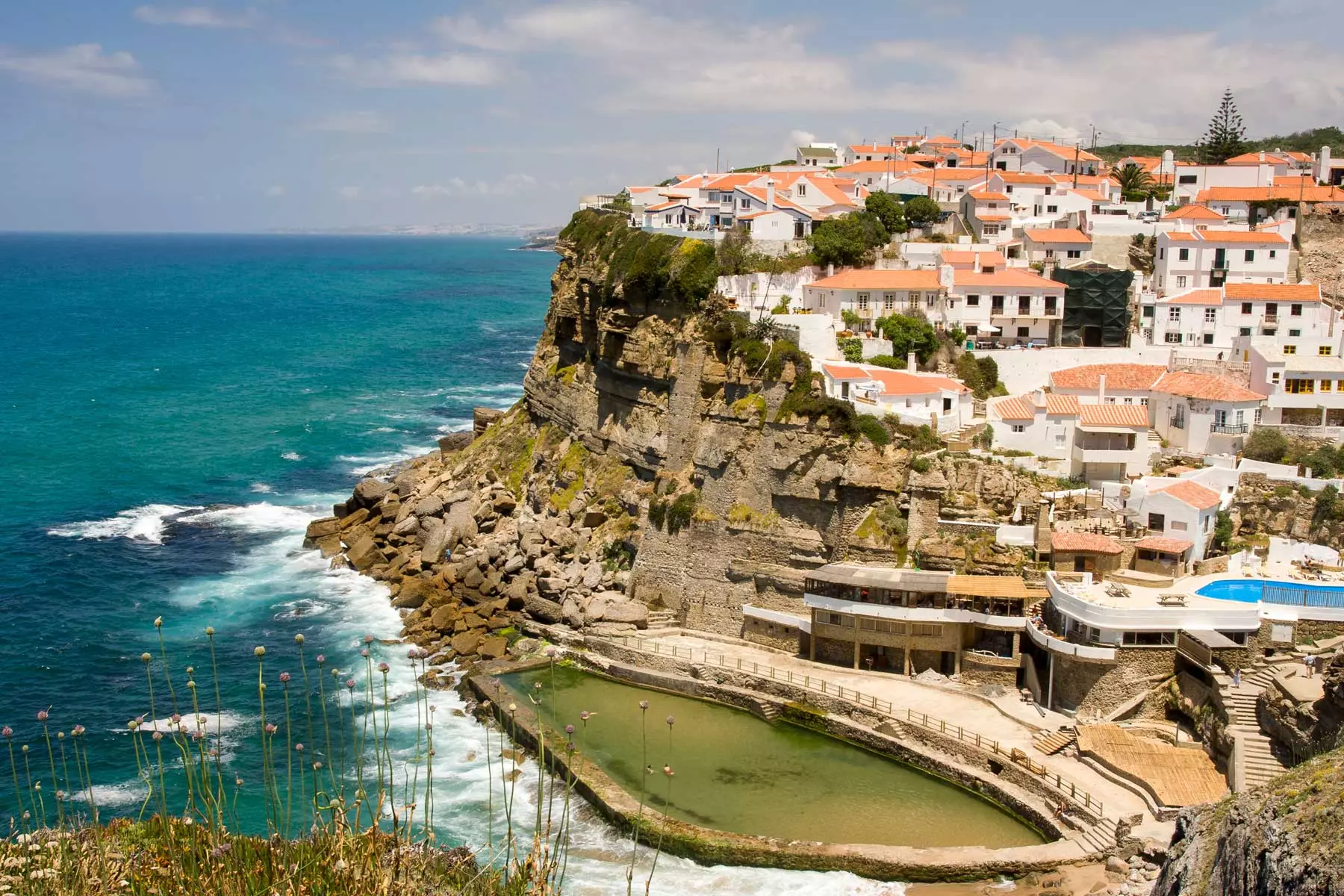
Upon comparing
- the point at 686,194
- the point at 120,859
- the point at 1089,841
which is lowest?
the point at 1089,841

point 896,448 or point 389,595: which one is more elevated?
point 896,448

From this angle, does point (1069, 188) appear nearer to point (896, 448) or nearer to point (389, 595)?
point (896, 448)

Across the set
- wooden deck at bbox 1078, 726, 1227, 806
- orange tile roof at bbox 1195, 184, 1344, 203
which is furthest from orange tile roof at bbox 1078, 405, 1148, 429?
orange tile roof at bbox 1195, 184, 1344, 203

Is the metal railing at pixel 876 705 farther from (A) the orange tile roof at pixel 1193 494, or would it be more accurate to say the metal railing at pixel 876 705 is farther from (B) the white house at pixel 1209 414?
(B) the white house at pixel 1209 414

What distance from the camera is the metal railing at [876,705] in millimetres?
28172

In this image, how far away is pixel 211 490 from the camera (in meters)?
58.7

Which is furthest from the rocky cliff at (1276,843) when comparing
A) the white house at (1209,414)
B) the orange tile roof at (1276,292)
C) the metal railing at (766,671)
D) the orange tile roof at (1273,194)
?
the orange tile roof at (1273,194)

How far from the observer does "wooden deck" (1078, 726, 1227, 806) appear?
2736 cm

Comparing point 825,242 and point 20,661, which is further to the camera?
point 825,242

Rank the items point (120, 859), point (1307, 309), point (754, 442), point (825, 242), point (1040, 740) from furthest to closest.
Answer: point (825, 242)
point (1307, 309)
point (754, 442)
point (1040, 740)
point (120, 859)

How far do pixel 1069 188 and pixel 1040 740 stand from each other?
3686 cm

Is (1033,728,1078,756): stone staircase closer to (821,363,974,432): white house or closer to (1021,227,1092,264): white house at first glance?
(821,363,974,432): white house

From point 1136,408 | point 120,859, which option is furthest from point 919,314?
point 120,859

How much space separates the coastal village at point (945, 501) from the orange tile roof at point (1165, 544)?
161mm
